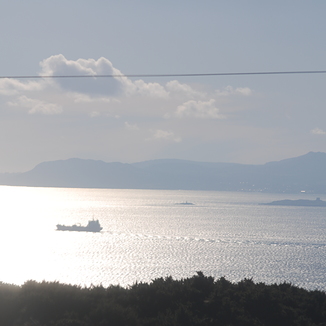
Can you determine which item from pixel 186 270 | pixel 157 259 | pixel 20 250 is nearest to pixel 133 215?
pixel 20 250

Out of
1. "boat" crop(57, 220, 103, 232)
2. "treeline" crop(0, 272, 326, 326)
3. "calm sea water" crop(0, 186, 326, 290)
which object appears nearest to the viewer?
"treeline" crop(0, 272, 326, 326)

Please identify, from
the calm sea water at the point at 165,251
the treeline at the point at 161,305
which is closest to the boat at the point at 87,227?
the calm sea water at the point at 165,251

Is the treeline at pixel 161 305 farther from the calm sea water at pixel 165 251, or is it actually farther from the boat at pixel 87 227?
the boat at pixel 87 227

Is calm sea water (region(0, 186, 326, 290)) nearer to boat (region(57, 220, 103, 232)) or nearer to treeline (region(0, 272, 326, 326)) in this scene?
boat (region(57, 220, 103, 232))

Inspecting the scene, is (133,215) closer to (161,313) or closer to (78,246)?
(78,246)

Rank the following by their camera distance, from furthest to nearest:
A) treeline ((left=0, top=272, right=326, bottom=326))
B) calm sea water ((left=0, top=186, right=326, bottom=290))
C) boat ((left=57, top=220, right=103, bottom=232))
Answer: boat ((left=57, top=220, right=103, bottom=232)), calm sea water ((left=0, top=186, right=326, bottom=290)), treeline ((left=0, top=272, right=326, bottom=326))

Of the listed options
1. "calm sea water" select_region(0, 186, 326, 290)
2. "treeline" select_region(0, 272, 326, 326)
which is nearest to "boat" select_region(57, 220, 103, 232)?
"calm sea water" select_region(0, 186, 326, 290)

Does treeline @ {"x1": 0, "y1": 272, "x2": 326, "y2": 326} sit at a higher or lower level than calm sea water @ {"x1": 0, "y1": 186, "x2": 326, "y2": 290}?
higher

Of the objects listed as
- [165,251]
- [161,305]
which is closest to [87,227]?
[165,251]
